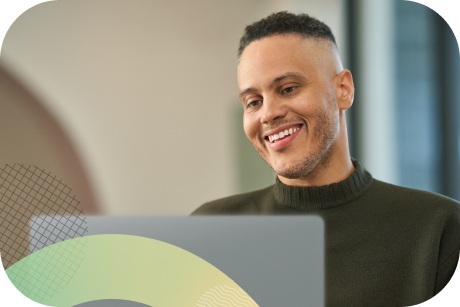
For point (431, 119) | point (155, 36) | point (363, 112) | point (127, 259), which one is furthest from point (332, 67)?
point (127, 259)

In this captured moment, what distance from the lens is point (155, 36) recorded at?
1276 millimetres

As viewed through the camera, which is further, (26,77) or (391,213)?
(26,77)

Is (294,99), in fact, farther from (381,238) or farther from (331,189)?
(381,238)

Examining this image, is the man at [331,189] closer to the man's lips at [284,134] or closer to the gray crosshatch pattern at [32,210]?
the man's lips at [284,134]

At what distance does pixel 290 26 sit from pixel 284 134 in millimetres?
190

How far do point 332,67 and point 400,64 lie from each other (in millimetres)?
131

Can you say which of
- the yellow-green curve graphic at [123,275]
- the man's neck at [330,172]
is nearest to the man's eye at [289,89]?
the man's neck at [330,172]

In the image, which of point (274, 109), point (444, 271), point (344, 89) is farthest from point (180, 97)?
point (444, 271)

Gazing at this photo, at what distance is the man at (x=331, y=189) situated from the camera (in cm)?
117

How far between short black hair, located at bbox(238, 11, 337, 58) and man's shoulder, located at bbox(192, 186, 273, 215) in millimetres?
273

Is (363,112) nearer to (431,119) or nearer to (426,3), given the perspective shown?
(431,119)

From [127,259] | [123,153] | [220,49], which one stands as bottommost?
[127,259]

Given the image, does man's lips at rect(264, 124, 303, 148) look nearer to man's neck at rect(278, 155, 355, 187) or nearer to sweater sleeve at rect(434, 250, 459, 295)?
man's neck at rect(278, 155, 355, 187)

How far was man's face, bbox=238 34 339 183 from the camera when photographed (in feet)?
3.88
